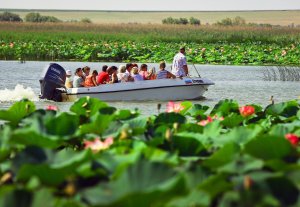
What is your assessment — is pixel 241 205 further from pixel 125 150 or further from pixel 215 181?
pixel 125 150

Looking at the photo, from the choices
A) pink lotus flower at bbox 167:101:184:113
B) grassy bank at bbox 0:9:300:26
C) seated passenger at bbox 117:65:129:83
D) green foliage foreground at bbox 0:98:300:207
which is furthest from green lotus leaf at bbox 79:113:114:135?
grassy bank at bbox 0:9:300:26

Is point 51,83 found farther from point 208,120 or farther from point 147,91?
point 208,120

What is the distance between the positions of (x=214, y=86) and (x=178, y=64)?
5134 mm

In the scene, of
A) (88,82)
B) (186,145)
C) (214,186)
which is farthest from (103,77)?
(214,186)

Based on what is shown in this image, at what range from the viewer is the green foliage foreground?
2557 mm

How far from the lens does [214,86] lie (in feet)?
73.3

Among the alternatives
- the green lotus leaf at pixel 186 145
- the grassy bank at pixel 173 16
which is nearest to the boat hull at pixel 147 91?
the green lotus leaf at pixel 186 145

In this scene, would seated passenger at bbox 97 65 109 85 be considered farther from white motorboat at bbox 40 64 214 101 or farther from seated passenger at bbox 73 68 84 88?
seated passenger at bbox 73 68 84 88

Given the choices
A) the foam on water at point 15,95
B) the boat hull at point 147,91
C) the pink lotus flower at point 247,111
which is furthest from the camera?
the foam on water at point 15,95

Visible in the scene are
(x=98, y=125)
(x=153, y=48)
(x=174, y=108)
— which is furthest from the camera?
(x=153, y=48)

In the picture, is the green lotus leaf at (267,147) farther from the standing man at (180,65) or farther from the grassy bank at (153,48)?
the grassy bank at (153,48)

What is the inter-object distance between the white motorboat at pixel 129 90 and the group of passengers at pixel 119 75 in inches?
4.6

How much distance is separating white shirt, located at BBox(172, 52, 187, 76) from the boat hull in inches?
7.2

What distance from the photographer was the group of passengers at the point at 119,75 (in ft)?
53.4
